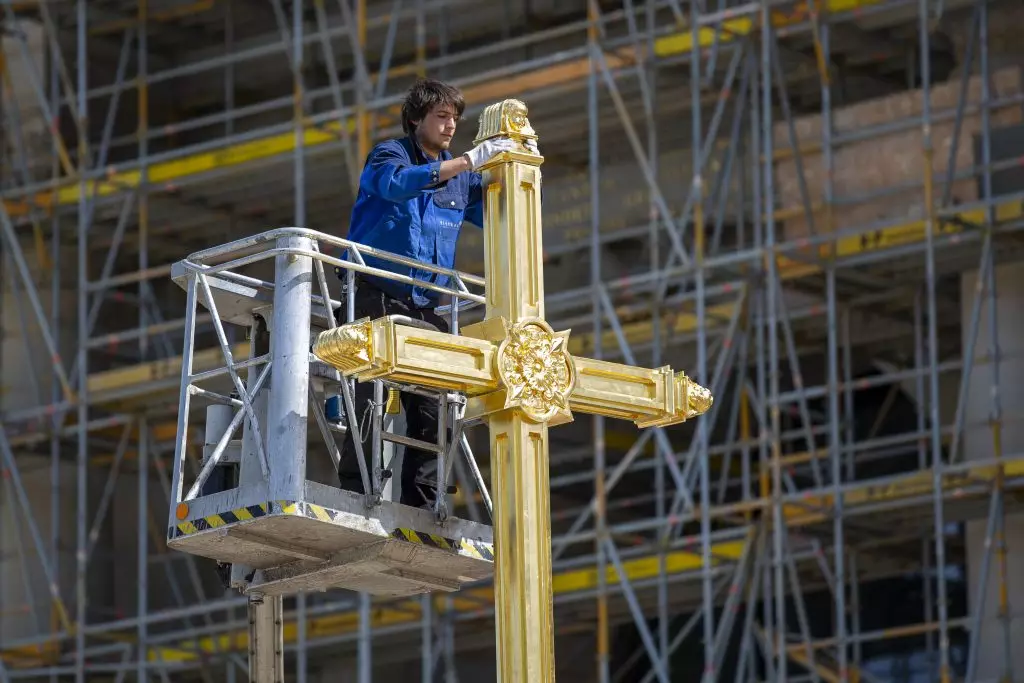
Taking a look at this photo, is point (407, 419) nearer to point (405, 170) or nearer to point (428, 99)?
point (405, 170)

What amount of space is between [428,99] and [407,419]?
1241 millimetres

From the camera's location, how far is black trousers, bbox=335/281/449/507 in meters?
10.6

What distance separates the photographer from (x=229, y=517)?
391 inches

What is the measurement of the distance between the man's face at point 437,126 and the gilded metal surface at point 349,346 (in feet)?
5.06

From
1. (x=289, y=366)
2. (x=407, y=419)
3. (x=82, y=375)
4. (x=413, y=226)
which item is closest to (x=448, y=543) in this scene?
(x=407, y=419)

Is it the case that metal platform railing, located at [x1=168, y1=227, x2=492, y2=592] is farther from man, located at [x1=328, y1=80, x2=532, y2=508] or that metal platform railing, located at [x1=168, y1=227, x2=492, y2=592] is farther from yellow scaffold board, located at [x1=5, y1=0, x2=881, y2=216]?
yellow scaffold board, located at [x1=5, y1=0, x2=881, y2=216]

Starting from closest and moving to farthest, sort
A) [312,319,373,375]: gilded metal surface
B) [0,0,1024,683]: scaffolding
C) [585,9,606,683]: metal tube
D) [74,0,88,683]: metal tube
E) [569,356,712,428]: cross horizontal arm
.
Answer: [312,319,373,375]: gilded metal surface → [569,356,712,428]: cross horizontal arm → [0,0,1024,683]: scaffolding → [585,9,606,683]: metal tube → [74,0,88,683]: metal tube

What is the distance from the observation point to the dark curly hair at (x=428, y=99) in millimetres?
10312

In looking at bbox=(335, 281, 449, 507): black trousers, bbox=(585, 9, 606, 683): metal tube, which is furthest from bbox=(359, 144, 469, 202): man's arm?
bbox=(585, 9, 606, 683): metal tube

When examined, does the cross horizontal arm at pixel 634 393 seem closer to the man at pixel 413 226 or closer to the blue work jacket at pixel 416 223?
the man at pixel 413 226

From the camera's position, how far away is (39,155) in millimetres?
26281

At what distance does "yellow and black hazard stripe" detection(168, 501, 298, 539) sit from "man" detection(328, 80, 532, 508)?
2.33 ft

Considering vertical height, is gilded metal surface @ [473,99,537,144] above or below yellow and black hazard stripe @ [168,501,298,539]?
above

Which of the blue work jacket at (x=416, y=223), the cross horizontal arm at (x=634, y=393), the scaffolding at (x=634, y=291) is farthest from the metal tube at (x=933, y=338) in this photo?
the cross horizontal arm at (x=634, y=393)
